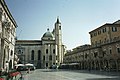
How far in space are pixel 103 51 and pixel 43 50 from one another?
48.1 metres

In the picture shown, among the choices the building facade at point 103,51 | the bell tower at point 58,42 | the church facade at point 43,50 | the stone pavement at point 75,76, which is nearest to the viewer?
the stone pavement at point 75,76

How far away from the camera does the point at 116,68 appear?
144 feet

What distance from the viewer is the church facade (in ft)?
301

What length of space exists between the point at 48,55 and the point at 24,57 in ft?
→ 44.1

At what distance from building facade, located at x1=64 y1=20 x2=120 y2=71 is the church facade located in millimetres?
23344

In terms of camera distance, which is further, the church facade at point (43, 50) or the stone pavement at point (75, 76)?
the church facade at point (43, 50)

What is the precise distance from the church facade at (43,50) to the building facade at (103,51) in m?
23.3

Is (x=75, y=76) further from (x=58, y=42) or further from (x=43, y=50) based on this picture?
(x=58, y=42)

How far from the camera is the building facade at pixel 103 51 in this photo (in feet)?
146

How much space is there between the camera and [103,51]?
50250 millimetres

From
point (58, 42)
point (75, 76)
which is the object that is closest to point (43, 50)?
point (58, 42)

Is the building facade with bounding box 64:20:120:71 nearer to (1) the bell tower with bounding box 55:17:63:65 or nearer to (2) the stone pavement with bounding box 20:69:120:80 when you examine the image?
(2) the stone pavement with bounding box 20:69:120:80

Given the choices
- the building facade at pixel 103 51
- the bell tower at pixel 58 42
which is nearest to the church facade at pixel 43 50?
the bell tower at pixel 58 42

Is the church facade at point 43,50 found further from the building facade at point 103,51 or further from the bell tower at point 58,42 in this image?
the building facade at point 103,51
